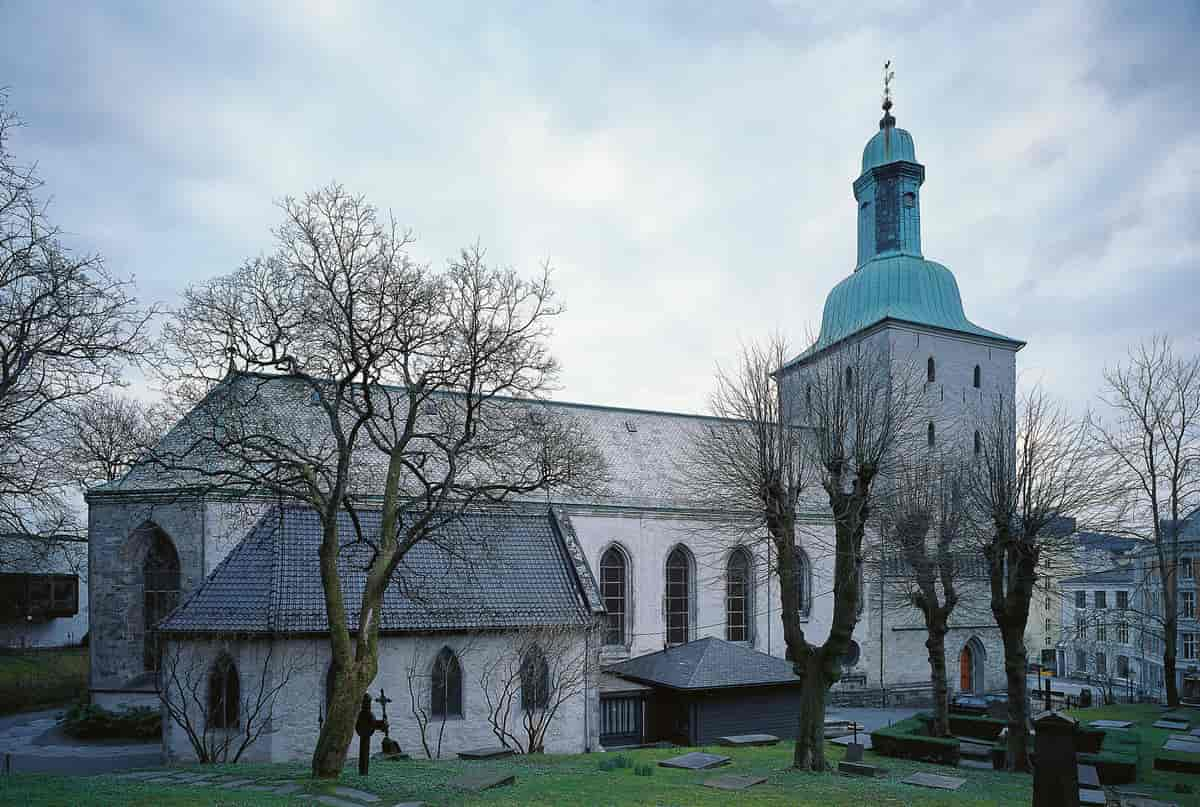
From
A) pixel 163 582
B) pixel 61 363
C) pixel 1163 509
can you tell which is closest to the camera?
pixel 61 363

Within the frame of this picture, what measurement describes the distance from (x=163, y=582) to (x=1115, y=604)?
61795 millimetres

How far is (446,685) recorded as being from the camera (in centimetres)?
2217

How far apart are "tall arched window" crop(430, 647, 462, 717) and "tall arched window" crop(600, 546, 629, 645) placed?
31.7 feet

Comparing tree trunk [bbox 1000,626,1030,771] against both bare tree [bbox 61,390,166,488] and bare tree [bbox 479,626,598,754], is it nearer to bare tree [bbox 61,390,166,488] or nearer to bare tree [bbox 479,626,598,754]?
bare tree [bbox 479,626,598,754]

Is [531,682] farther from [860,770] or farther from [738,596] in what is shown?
[738,596]

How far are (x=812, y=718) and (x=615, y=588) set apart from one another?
52.2 ft

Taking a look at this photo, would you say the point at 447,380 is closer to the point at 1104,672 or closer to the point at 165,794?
the point at 165,794

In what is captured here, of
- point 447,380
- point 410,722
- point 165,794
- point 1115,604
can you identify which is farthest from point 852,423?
point 1115,604

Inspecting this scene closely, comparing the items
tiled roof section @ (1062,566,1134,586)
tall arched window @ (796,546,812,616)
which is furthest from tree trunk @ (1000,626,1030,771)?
tiled roof section @ (1062,566,1134,586)

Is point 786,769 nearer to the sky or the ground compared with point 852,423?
nearer to the ground

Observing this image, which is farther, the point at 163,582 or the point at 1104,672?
the point at 1104,672

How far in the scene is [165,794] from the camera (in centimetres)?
1173

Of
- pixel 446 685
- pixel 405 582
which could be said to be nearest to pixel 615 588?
pixel 446 685

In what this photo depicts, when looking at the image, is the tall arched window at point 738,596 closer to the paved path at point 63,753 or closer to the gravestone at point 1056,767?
the paved path at point 63,753
